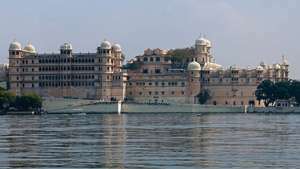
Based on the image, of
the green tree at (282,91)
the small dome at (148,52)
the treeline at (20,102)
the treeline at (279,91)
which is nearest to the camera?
the treeline at (20,102)

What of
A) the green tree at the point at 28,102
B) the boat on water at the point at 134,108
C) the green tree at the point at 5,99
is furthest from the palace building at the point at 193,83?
the green tree at the point at 5,99

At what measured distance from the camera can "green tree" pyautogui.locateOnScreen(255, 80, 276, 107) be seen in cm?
11356

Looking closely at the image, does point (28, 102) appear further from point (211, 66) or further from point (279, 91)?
point (211, 66)

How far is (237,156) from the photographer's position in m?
31.2

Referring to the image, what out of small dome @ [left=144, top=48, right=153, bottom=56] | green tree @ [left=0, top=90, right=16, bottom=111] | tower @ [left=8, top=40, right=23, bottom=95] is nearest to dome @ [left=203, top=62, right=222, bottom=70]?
small dome @ [left=144, top=48, right=153, bottom=56]

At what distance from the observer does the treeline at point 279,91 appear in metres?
114

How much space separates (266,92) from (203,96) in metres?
10.6

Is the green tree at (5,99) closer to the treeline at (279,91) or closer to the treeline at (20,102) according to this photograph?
the treeline at (20,102)

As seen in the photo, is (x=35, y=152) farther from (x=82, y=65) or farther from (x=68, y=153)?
(x=82, y=65)

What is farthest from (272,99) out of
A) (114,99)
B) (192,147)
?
(192,147)

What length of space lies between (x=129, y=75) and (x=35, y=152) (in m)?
91.2

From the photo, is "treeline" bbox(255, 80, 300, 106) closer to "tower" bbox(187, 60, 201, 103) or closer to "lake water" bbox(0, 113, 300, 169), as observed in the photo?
"tower" bbox(187, 60, 201, 103)

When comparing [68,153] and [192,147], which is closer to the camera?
[68,153]

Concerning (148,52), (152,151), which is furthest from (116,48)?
(152,151)
